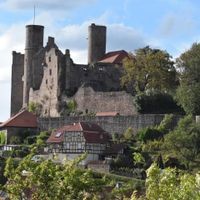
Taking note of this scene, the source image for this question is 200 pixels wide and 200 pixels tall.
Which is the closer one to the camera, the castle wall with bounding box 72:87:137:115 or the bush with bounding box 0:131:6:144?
the castle wall with bounding box 72:87:137:115

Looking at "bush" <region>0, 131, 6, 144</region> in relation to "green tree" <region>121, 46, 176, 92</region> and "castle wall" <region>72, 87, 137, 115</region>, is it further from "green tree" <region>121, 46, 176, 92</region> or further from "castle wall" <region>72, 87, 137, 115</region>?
"green tree" <region>121, 46, 176, 92</region>

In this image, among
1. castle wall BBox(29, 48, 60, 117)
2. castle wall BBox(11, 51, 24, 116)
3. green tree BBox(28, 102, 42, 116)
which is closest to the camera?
castle wall BBox(29, 48, 60, 117)

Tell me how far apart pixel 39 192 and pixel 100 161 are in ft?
141

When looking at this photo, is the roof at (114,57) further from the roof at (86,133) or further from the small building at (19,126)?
the roof at (86,133)

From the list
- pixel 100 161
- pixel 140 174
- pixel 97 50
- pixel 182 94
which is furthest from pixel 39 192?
pixel 97 50

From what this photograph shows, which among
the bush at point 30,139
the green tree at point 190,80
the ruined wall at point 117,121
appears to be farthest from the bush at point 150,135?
the bush at point 30,139

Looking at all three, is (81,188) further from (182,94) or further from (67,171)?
(182,94)

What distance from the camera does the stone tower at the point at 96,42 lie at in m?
97.7

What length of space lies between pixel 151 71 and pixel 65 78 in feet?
35.1

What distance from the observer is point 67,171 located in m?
27.0

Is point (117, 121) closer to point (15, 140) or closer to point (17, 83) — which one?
point (15, 140)

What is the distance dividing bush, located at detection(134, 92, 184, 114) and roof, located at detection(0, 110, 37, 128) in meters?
11.2

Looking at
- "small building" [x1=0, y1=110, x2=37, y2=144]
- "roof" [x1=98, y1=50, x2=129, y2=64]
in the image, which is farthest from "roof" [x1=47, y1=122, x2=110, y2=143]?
"roof" [x1=98, y1=50, x2=129, y2=64]

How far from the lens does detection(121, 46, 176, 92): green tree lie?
269 ft
